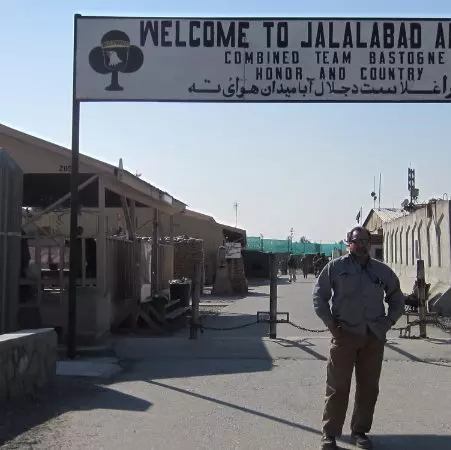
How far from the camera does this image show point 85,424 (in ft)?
21.3

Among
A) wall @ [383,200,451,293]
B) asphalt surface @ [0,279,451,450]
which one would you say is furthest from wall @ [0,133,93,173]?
wall @ [383,200,451,293]

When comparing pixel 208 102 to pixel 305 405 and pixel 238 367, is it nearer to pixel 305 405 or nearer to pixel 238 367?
pixel 238 367

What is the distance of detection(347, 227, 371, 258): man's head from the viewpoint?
5703mm

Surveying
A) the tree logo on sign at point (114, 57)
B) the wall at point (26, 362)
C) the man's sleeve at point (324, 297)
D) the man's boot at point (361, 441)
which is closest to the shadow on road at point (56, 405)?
the wall at point (26, 362)

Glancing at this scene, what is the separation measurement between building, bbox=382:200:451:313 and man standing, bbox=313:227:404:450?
36.4 feet

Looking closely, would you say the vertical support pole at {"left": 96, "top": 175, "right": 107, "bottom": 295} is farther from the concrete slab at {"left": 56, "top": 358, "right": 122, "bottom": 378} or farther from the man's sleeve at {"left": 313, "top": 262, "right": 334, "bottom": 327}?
the man's sleeve at {"left": 313, "top": 262, "right": 334, "bottom": 327}

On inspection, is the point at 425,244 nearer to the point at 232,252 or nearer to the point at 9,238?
the point at 232,252

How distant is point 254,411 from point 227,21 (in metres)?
6.05

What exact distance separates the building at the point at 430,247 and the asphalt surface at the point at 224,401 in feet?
18.9

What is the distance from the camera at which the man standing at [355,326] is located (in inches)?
221

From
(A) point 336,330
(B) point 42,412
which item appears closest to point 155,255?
(B) point 42,412

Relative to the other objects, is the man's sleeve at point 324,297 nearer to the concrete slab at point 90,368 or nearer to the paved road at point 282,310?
the concrete slab at point 90,368

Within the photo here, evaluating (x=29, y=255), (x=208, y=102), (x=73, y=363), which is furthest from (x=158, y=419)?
(x=29, y=255)

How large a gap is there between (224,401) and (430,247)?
492 inches
